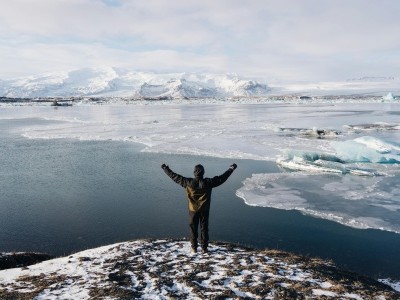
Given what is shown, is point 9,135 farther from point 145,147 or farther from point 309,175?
point 309,175

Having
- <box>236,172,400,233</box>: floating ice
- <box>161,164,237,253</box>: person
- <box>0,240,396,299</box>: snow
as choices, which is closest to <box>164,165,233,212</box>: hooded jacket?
<box>161,164,237,253</box>: person

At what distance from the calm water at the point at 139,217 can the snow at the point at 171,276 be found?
342 cm

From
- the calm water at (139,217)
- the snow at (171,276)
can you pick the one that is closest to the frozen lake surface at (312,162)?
the calm water at (139,217)

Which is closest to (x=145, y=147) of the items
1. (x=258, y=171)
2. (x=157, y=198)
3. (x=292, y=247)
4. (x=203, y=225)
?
(x=258, y=171)

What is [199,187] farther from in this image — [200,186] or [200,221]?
[200,221]

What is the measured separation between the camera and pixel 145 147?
3103cm

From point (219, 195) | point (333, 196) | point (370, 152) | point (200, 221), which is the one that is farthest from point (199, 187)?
point (370, 152)

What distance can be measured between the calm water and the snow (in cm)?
342

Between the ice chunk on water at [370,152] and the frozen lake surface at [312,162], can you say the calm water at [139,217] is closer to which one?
the frozen lake surface at [312,162]

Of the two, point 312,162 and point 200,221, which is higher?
point 200,221

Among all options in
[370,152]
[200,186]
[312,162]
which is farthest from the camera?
[370,152]

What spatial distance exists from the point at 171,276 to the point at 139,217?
303 inches

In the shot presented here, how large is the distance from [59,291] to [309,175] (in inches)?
663

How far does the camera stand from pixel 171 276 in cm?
761
